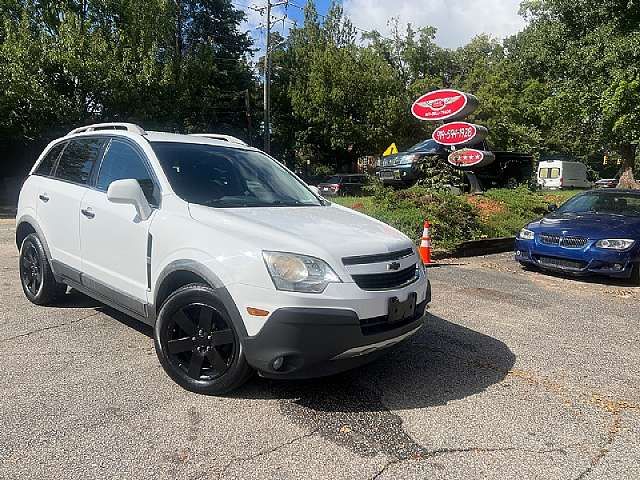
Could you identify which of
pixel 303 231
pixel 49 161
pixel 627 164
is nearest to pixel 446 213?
pixel 49 161

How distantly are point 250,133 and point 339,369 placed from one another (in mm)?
30894

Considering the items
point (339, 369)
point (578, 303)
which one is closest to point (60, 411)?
point (339, 369)

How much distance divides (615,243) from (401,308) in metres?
5.43

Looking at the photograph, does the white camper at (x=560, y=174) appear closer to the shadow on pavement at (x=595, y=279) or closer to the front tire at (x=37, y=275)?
the shadow on pavement at (x=595, y=279)

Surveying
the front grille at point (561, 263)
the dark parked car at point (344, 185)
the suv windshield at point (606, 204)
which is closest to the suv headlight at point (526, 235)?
the front grille at point (561, 263)

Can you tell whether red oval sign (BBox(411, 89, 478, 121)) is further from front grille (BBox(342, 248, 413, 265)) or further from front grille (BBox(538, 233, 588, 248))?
front grille (BBox(342, 248, 413, 265))

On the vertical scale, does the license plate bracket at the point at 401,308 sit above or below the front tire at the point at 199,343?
above

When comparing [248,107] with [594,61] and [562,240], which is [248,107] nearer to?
[594,61]

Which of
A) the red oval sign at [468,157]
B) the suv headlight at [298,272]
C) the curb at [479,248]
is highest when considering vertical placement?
the red oval sign at [468,157]

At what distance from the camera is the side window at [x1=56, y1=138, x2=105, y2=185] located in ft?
15.8

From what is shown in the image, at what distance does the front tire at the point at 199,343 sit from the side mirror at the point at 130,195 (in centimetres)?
73

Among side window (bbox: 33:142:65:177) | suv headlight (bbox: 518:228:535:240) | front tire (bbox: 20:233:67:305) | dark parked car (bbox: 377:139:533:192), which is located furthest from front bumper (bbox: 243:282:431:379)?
dark parked car (bbox: 377:139:533:192)

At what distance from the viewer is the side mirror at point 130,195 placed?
378 cm

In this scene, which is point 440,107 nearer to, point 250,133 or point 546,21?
point 546,21
